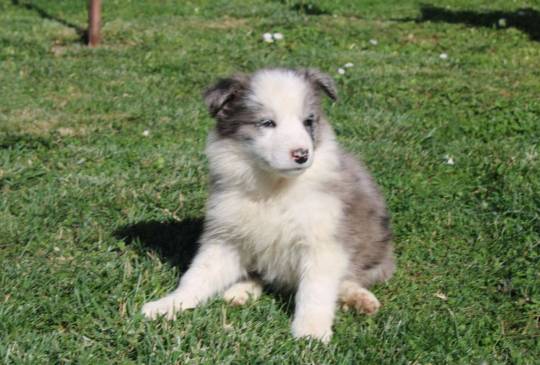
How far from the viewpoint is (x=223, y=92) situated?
3.81 m

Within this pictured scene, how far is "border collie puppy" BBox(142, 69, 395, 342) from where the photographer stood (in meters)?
3.55

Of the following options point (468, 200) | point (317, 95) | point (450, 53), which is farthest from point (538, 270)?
point (450, 53)

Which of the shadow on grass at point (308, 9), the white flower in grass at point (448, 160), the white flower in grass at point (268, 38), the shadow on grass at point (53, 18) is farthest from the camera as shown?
the shadow on grass at point (308, 9)

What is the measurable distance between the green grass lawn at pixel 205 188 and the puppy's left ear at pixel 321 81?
3.63 feet

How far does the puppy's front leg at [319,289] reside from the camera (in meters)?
3.44

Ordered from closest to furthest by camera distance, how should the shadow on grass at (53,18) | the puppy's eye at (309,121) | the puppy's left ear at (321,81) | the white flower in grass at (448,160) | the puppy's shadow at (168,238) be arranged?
the puppy's eye at (309,121) < the puppy's left ear at (321,81) < the puppy's shadow at (168,238) < the white flower in grass at (448,160) < the shadow on grass at (53,18)

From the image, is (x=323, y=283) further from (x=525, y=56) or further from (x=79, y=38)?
(x=79, y=38)

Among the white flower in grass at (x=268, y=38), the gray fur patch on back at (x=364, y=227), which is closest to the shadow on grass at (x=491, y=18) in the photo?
the white flower in grass at (x=268, y=38)

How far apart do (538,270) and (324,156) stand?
1.37 metres

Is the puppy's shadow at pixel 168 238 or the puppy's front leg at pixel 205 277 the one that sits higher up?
the puppy's front leg at pixel 205 277

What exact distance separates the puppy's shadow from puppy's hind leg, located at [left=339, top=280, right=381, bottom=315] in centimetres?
91

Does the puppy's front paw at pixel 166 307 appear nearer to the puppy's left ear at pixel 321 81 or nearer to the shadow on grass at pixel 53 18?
the puppy's left ear at pixel 321 81

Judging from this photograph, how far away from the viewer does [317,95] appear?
12.9 feet

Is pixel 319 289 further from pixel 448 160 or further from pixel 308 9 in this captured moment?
pixel 308 9
